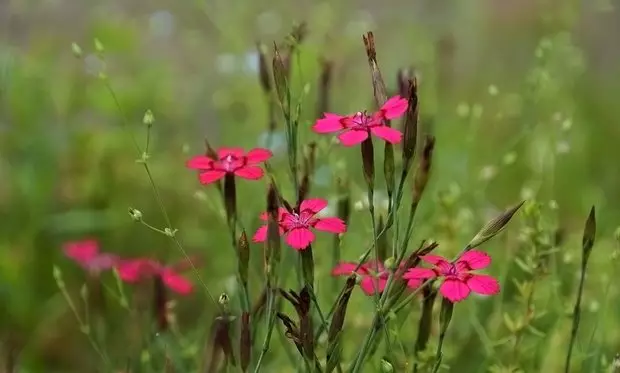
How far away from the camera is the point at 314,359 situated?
0.57 meters

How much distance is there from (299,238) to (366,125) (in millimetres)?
83

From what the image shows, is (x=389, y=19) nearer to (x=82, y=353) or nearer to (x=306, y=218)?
(x=82, y=353)

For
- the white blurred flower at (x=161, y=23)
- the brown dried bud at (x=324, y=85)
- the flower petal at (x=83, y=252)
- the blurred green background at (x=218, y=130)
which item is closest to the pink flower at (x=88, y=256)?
the flower petal at (x=83, y=252)

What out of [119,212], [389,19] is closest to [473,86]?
[389,19]

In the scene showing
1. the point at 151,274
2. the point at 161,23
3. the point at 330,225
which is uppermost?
the point at 161,23

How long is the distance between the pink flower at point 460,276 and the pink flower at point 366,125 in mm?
77

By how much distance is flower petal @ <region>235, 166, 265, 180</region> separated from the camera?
61cm

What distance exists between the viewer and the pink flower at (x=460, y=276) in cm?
56

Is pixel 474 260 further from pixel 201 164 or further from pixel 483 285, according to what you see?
pixel 201 164

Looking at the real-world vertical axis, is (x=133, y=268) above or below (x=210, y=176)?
below

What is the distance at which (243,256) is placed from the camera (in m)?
0.60

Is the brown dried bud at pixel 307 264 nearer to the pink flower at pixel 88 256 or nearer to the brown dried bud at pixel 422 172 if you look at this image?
the brown dried bud at pixel 422 172

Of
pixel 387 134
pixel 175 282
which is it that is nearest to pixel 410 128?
pixel 387 134

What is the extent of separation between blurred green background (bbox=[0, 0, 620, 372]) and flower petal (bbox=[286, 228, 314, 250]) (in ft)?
0.86
